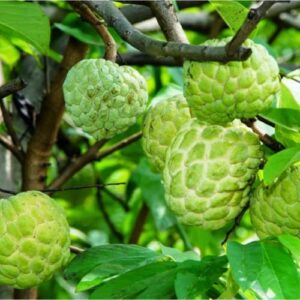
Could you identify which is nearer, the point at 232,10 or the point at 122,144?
the point at 232,10

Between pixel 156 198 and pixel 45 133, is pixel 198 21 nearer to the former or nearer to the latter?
pixel 156 198

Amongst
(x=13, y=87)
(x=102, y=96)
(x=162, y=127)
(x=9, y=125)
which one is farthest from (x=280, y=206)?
(x=9, y=125)

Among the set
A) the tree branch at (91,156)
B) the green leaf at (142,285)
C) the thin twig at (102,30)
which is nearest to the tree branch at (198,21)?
the tree branch at (91,156)

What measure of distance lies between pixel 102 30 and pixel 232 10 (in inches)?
11.7

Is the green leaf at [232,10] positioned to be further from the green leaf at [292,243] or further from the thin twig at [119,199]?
the thin twig at [119,199]

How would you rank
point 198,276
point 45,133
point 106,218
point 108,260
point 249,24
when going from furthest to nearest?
1. point 106,218
2. point 45,133
3. point 108,260
4. point 198,276
5. point 249,24

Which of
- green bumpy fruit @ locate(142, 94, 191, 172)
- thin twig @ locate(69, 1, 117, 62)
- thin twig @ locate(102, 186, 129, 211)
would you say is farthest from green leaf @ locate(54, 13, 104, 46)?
thin twig @ locate(102, 186, 129, 211)

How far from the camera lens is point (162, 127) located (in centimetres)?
183

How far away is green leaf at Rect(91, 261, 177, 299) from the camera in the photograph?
1611mm

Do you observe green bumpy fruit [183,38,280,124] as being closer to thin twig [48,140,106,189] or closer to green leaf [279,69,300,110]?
green leaf [279,69,300,110]

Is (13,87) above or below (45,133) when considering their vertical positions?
above

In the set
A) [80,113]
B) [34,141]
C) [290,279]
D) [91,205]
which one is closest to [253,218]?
[290,279]

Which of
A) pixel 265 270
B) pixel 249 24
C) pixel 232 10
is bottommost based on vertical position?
pixel 265 270

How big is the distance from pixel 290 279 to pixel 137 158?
200 centimetres
